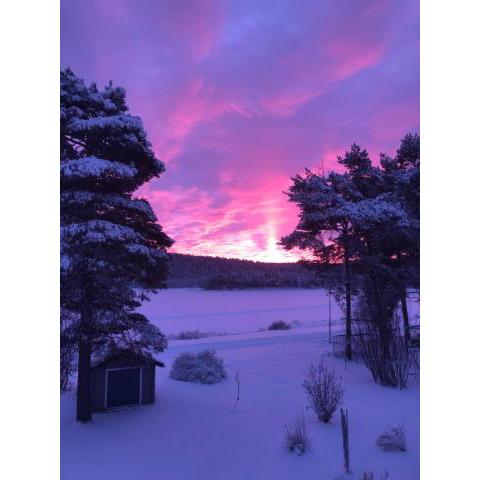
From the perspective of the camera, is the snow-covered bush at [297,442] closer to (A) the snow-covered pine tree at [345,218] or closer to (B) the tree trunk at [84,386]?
(B) the tree trunk at [84,386]

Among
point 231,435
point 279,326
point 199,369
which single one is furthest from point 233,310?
point 231,435

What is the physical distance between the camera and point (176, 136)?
627cm

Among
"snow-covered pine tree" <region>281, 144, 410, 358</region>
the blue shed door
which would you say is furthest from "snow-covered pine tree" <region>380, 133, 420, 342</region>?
the blue shed door

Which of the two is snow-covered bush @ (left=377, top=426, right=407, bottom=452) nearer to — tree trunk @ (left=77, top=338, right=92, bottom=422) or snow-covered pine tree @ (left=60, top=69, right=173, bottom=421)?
snow-covered pine tree @ (left=60, top=69, right=173, bottom=421)

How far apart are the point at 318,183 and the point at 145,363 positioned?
7.80 m

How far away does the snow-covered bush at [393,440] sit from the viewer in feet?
19.2

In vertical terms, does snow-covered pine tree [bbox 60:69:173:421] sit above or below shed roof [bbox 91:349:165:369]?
above

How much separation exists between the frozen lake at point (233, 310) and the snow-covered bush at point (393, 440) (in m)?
15.8

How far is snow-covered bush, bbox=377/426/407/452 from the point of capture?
19.2 ft

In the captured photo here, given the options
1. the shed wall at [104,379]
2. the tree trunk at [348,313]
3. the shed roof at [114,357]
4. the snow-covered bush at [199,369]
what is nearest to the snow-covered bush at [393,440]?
the shed roof at [114,357]

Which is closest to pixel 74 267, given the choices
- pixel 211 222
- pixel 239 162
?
pixel 211 222

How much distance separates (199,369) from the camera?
10406 millimetres
